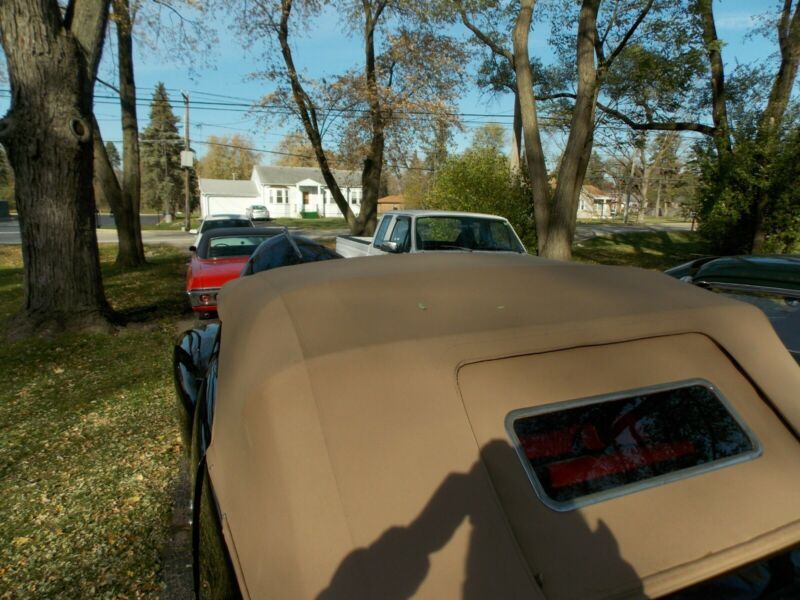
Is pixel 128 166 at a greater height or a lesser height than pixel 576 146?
lesser

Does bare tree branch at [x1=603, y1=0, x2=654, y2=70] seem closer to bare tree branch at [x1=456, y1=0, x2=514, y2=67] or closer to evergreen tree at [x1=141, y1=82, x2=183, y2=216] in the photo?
bare tree branch at [x1=456, y1=0, x2=514, y2=67]

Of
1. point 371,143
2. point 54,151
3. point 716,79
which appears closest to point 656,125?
point 716,79

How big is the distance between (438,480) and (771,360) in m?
1.33

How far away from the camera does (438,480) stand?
1.24 meters

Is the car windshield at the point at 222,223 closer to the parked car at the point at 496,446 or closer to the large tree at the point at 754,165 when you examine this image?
the large tree at the point at 754,165

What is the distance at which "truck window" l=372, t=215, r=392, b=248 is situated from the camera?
9.22 meters

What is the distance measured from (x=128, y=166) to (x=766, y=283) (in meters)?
16.6

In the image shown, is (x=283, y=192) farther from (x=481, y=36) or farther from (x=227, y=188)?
(x=481, y=36)

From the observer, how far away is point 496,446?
1.34 meters

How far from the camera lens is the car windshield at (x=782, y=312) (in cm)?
296

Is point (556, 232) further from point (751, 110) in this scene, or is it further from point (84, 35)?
point (84, 35)

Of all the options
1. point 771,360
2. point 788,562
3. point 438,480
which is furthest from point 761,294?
point 438,480

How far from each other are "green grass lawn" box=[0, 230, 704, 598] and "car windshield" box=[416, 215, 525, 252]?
4.31 m

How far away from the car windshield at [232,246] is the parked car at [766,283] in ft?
24.5
